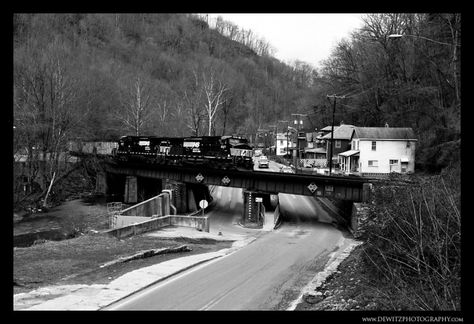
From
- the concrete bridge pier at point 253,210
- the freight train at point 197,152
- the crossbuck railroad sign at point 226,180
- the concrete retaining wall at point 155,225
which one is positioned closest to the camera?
the concrete retaining wall at point 155,225

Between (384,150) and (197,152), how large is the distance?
74.6 ft

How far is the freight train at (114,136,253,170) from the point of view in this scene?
4900cm

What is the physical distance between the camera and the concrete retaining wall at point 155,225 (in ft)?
87.8

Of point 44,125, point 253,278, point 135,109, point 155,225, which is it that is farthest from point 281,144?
point 253,278

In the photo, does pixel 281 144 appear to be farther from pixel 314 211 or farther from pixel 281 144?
pixel 314 211

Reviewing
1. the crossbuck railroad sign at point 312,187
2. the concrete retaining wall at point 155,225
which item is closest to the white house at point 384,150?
the crossbuck railroad sign at point 312,187

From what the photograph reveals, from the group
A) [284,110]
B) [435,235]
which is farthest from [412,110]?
[284,110]

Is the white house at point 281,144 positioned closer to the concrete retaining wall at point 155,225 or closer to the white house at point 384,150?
the white house at point 384,150

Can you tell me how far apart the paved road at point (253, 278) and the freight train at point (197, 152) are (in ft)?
42.8

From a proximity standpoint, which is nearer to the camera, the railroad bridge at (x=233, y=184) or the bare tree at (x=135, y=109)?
the railroad bridge at (x=233, y=184)

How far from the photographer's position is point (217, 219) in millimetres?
45562

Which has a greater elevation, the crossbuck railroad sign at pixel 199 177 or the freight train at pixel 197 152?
the freight train at pixel 197 152

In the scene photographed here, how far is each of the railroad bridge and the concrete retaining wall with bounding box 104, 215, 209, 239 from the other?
977 cm

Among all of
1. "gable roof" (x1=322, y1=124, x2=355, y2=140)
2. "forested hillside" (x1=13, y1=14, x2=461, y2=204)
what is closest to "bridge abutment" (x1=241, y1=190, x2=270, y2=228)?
"forested hillside" (x1=13, y1=14, x2=461, y2=204)
